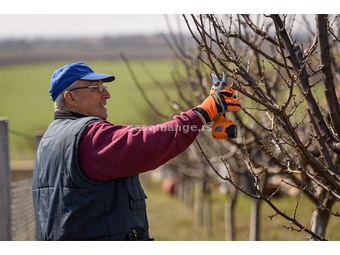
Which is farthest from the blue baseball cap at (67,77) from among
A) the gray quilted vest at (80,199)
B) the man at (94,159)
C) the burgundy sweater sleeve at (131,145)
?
the burgundy sweater sleeve at (131,145)

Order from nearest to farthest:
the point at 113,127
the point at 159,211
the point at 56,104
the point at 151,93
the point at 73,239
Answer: the point at 113,127 < the point at 73,239 < the point at 56,104 < the point at 151,93 < the point at 159,211

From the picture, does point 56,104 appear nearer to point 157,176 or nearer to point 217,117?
point 217,117

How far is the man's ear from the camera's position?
3.04 metres

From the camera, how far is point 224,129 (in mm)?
2918

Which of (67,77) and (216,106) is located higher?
(67,77)

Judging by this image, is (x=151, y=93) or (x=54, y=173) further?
(x=151, y=93)

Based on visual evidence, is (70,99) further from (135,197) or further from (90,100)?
(135,197)

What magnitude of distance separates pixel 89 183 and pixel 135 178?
1.13ft

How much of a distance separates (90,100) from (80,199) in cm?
66

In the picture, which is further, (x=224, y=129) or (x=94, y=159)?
(x=224, y=129)

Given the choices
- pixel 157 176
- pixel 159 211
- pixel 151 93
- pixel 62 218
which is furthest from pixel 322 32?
pixel 157 176

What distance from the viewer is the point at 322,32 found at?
2.96 m

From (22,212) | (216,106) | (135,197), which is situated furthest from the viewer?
(22,212)

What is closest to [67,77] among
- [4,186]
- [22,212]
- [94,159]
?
[94,159]
